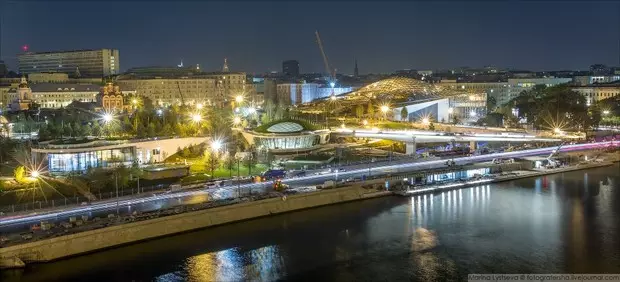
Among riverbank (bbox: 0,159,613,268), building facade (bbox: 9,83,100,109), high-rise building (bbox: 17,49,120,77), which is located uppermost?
high-rise building (bbox: 17,49,120,77)

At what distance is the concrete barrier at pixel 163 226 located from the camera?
35.0 ft

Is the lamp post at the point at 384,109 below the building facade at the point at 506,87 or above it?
below

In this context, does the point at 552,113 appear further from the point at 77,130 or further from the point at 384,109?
the point at 77,130

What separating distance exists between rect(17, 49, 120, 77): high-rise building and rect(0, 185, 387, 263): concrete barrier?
3476cm

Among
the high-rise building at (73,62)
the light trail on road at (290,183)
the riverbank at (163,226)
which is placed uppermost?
the high-rise building at (73,62)

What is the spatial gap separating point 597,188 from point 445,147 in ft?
24.0

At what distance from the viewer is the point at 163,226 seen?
40.2 ft

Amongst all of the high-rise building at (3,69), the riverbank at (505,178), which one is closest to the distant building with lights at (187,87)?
the high-rise building at (3,69)

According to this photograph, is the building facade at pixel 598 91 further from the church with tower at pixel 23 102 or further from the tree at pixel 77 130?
the church with tower at pixel 23 102

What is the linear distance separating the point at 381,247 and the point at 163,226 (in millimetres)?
4172

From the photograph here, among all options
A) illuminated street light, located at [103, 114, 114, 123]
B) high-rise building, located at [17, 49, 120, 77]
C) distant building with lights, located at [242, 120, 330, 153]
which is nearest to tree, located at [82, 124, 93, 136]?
illuminated street light, located at [103, 114, 114, 123]

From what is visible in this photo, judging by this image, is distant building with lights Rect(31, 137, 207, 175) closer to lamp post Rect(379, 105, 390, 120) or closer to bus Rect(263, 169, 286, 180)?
bus Rect(263, 169, 286, 180)

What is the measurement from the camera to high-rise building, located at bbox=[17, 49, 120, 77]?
46.5 meters

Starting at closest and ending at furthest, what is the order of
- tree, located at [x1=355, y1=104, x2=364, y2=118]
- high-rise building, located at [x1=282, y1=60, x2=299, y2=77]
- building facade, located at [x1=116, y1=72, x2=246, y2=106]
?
1. tree, located at [x1=355, y1=104, x2=364, y2=118]
2. building facade, located at [x1=116, y1=72, x2=246, y2=106]
3. high-rise building, located at [x1=282, y1=60, x2=299, y2=77]
